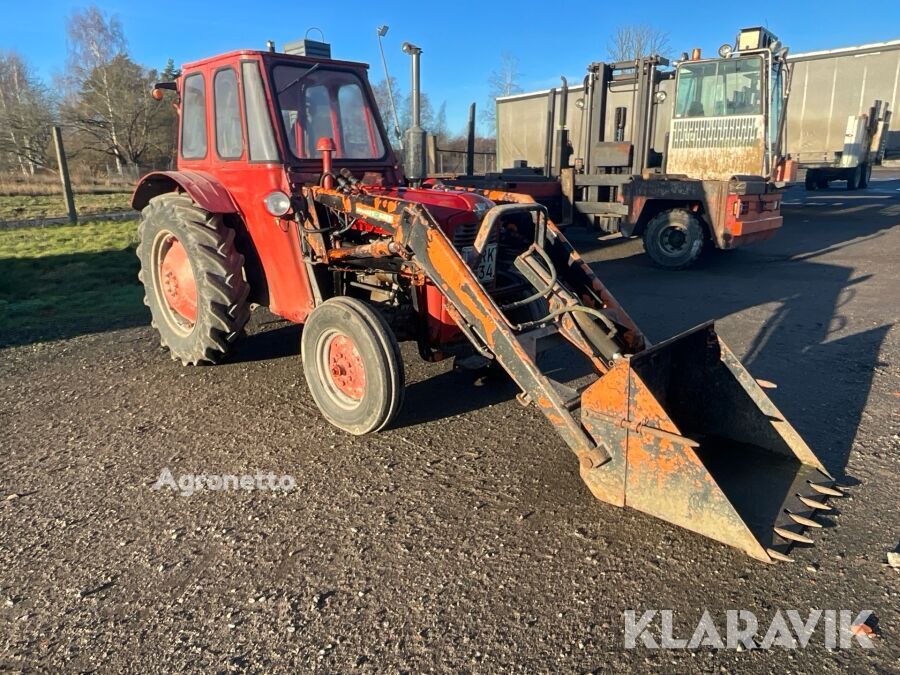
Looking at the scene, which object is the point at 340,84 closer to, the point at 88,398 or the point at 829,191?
the point at 88,398

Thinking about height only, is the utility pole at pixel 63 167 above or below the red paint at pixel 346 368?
above

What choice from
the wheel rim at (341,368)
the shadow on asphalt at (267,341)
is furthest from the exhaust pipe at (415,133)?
the wheel rim at (341,368)

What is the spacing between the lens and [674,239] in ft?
32.8

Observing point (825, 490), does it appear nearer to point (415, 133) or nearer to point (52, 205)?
point (415, 133)

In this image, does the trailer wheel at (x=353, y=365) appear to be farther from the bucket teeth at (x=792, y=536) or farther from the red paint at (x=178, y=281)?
the bucket teeth at (x=792, y=536)

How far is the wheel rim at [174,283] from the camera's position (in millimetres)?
5180

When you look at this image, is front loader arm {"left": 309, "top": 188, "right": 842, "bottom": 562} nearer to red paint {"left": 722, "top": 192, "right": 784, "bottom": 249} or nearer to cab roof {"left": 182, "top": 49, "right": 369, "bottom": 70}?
cab roof {"left": 182, "top": 49, "right": 369, "bottom": 70}

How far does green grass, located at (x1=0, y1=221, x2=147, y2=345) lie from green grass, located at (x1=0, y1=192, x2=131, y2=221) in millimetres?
3132

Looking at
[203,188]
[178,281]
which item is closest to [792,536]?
[203,188]

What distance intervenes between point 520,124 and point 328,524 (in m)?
21.8

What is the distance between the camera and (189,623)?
246cm

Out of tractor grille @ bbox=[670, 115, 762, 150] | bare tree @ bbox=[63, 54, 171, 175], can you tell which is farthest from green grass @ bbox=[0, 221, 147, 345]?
bare tree @ bbox=[63, 54, 171, 175]

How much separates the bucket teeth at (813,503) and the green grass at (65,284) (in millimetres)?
6158

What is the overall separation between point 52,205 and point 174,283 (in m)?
14.7
